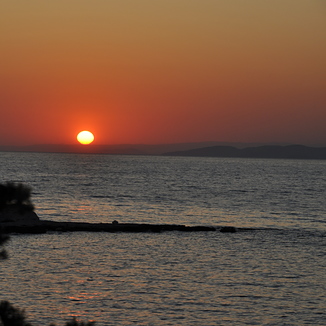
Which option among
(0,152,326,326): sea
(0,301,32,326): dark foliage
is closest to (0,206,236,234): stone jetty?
(0,152,326,326): sea

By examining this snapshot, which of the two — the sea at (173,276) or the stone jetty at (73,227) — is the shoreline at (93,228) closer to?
the stone jetty at (73,227)

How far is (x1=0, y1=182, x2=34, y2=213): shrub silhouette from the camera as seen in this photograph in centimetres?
997

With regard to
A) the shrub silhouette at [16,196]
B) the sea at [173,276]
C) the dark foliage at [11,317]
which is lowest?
the sea at [173,276]

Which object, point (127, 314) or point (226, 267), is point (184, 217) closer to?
point (226, 267)

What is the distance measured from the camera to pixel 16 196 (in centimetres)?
1007

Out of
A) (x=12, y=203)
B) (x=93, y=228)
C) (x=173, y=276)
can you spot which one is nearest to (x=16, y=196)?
(x=12, y=203)

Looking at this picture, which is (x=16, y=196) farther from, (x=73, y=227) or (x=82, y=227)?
(x=82, y=227)

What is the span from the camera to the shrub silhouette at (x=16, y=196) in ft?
32.7

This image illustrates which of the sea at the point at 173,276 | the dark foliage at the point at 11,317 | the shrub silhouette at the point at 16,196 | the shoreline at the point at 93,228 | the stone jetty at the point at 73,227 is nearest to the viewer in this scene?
the shrub silhouette at the point at 16,196

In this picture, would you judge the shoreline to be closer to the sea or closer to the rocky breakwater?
the rocky breakwater

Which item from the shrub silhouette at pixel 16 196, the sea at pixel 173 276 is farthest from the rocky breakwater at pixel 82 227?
the shrub silhouette at pixel 16 196

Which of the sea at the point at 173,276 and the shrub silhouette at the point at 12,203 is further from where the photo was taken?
the sea at the point at 173,276

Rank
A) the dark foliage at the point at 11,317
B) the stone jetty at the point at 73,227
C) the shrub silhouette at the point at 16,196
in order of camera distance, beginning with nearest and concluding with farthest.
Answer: the shrub silhouette at the point at 16,196 → the dark foliage at the point at 11,317 → the stone jetty at the point at 73,227

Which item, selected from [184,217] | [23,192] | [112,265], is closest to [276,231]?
[184,217]
